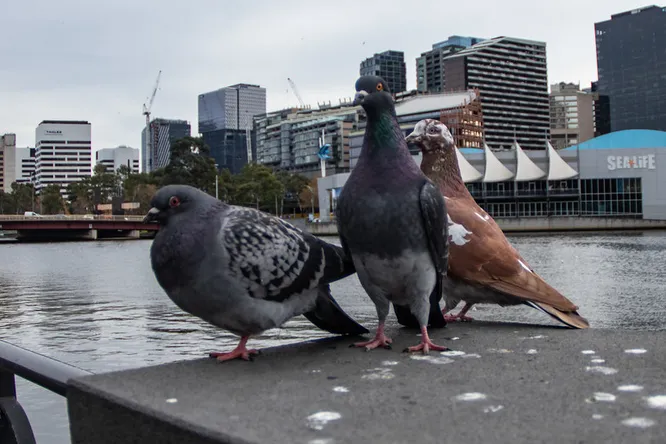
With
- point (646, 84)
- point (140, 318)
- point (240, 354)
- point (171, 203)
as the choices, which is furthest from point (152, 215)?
point (646, 84)

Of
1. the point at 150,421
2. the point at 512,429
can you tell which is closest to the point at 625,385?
the point at 512,429

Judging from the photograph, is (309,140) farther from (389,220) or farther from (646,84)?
(389,220)

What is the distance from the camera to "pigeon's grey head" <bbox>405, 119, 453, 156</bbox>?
502 cm

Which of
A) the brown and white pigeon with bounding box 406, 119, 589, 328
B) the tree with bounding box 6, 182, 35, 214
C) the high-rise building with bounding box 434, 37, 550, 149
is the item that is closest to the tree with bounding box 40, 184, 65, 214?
the tree with bounding box 6, 182, 35, 214

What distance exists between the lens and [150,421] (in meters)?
2.39

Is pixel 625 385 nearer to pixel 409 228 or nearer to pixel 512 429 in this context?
pixel 512 429

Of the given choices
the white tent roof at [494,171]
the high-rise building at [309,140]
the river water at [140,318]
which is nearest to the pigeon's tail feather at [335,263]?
the river water at [140,318]

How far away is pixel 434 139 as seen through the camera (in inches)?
198

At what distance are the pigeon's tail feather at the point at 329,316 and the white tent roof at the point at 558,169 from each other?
7158cm

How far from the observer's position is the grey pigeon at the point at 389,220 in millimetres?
3504

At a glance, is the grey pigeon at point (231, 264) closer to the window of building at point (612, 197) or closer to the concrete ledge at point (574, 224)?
the concrete ledge at point (574, 224)

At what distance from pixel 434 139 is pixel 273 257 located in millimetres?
2114

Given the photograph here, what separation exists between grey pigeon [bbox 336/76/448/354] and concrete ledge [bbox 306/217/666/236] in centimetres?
5953

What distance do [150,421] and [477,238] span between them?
115 inches
